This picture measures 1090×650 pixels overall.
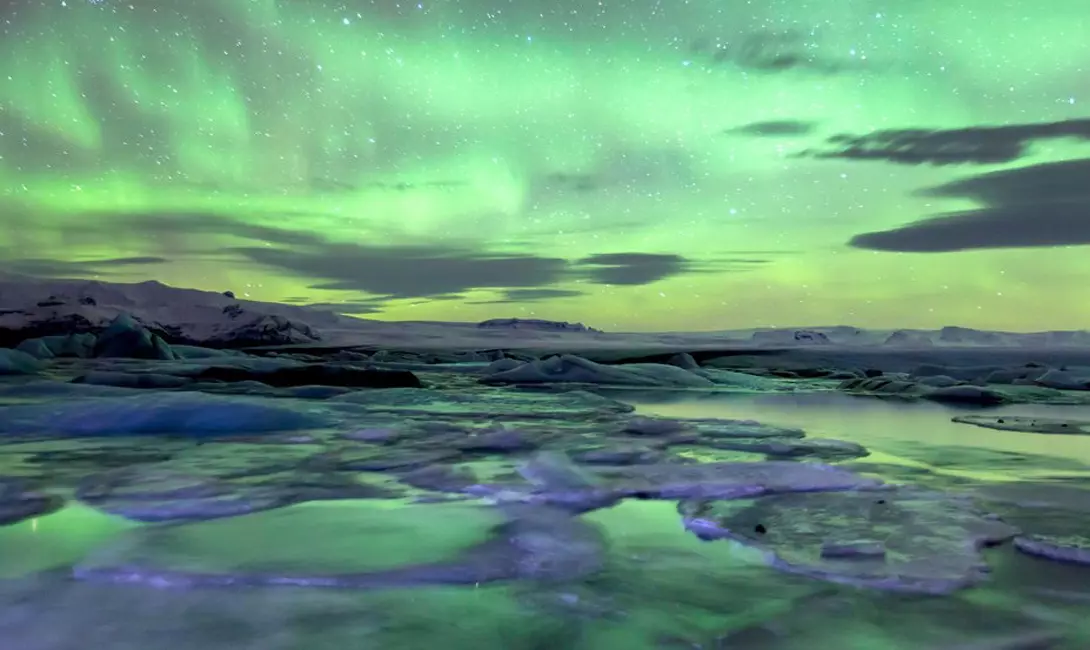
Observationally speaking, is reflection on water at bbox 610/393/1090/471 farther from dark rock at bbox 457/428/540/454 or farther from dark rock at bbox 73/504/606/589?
dark rock at bbox 73/504/606/589

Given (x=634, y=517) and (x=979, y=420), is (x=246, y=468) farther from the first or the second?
(x=979, y=420)

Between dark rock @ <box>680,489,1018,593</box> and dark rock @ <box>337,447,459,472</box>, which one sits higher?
dark rock @ <box>680,489,1018,593</box>

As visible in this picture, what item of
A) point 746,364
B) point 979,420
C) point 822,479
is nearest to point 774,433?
point 822,479

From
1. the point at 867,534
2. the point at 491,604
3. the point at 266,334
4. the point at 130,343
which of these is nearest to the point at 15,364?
the point at 130,343

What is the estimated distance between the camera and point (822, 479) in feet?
16.7

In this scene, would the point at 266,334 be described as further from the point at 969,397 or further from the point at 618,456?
the point at 618,456

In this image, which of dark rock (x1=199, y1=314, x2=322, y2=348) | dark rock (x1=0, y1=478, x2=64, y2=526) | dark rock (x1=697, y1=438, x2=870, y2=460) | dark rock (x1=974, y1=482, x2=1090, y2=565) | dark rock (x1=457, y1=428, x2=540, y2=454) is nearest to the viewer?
dark rock (x1=974, y1=482, x2=1090, y2=565)

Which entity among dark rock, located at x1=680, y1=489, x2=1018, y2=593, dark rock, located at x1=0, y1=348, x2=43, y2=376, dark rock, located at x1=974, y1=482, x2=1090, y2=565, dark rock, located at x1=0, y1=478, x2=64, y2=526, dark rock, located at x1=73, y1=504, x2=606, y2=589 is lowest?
dark rock, located at x1=0, y1=348, x2=43, y2=376

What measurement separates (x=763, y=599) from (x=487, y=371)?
20.0 metres

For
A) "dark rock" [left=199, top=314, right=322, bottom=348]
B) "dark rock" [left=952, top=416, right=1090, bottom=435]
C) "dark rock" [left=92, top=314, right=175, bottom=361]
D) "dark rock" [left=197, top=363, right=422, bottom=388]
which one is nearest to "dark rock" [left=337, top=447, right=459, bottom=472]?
"dark rock" [left=952, top=416, right=1090, bottom=435]

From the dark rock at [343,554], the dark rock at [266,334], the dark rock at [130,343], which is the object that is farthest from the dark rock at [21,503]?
the dark rock at [266,334]

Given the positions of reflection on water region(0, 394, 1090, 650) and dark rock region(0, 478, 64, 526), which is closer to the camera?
reflection on water region(0, 394, 1090, 650)

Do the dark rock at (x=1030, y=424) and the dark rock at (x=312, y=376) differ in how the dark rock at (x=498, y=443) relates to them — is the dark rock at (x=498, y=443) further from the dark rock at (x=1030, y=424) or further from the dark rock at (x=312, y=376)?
the dark rock at (x=312, y=376)

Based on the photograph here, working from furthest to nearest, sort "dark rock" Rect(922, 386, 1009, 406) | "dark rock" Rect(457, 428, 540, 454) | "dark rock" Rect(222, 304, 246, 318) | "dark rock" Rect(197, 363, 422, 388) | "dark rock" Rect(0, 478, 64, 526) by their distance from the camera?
Answer: 1. "dark rock" Rect(222, 304, 246, 318)
2. "dark rock" Rect(197, 363, 422, 388)
3. "dark rock" Rect(922, 386, 1009, 406)
4. "dark rock" Rect(457, 428, 540, 454)
5. "dark rock" Rect(0, 478, 64, 526)
